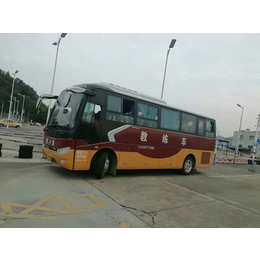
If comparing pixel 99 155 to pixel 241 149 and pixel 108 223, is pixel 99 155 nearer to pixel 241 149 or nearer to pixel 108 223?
pixel 108 223

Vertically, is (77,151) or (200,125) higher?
(200,125)

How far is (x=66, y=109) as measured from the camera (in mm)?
7238

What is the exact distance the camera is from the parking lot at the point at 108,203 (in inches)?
165

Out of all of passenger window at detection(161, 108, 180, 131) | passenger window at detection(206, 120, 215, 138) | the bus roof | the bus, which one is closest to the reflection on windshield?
the bus

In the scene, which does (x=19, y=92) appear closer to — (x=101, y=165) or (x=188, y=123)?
(x=188, y=123)

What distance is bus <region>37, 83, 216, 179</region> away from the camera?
693cm

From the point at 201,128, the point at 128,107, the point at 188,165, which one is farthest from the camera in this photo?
the point at 201,128

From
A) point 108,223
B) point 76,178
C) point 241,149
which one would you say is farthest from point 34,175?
point 241,149

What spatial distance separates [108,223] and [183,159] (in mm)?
7257

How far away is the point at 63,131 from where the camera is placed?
6.96 meters

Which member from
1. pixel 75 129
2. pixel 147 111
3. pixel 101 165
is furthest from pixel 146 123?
pixel 75 129

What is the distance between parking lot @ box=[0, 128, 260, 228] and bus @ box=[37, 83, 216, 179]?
757 mm

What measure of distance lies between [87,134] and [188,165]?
6339mm

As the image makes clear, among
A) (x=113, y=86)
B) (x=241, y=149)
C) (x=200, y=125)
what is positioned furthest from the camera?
(x=241, y=149)
